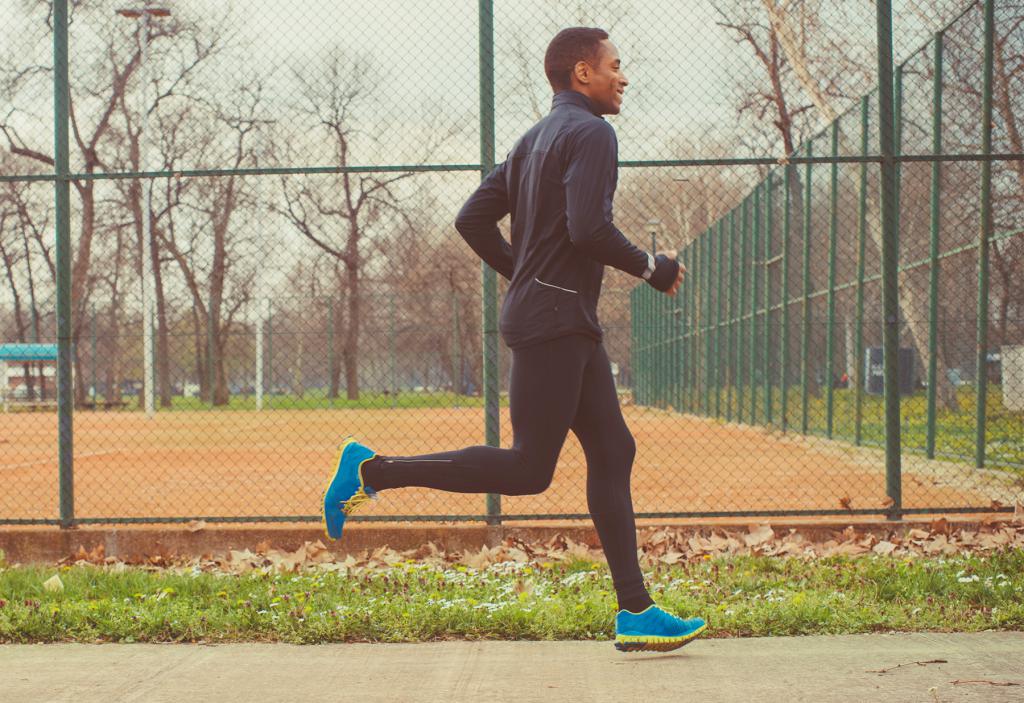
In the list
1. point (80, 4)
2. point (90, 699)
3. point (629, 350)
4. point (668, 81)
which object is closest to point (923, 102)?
point (668, 81)

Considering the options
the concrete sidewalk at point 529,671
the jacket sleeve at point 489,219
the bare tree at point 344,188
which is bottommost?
the concrete sidewalk at point 529,671

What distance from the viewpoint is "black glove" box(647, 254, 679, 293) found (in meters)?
3.75

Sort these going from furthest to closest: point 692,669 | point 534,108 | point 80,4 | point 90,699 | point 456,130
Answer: point 80,4 → point 534,108 → point 456,130 → point 692,669 → point 90,699

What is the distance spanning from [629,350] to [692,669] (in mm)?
35360

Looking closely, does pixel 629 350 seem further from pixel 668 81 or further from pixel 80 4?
pixel 668 81

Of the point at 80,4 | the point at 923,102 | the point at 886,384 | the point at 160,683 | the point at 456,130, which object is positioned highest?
the point at 80,4

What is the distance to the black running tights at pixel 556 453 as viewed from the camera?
3.78 metres

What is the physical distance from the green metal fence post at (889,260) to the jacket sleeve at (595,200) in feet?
10.7

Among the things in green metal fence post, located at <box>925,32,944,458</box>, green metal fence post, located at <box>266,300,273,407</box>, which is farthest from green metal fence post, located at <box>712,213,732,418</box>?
green metal fence post, located at <box>925,32,944,458</box>

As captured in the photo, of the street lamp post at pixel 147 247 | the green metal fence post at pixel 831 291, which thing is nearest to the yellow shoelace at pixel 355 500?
the green metal fence post at pixel 831 291

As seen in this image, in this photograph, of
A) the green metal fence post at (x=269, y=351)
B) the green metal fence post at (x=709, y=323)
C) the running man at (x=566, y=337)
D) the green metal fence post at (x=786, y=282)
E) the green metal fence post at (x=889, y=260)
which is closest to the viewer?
the running man at (x=566, y=337)

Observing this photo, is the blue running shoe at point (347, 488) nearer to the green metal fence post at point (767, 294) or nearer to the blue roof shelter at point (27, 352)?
the green metal fence post at point (767, 294)

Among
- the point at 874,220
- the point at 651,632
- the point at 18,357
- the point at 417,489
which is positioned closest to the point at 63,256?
the point at 651,632

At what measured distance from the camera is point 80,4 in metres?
21.1
